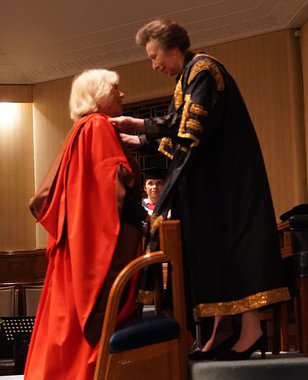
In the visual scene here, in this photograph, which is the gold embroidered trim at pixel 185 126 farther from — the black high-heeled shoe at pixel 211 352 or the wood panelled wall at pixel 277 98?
the wood panelled wall at pixel 277 98

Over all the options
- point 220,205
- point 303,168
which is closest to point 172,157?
point 220,205

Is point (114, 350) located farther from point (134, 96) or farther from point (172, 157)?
point (134, 96)

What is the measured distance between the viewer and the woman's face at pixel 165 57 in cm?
299

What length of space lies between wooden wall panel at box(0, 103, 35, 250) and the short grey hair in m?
6.29

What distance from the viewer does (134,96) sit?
326 inches

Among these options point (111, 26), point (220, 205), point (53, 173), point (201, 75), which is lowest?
point (220, 205)

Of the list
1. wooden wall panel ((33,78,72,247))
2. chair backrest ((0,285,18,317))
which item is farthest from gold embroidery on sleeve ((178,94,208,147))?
wooden wall panel ((33,78,72,247))

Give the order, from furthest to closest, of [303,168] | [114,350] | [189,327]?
[303,168], [189,327], [114,350]

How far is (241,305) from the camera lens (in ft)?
9.37

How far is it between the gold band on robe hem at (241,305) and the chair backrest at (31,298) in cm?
452

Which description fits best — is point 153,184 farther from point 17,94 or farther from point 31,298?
point 17,94

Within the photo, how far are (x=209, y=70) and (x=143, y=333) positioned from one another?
1.16m

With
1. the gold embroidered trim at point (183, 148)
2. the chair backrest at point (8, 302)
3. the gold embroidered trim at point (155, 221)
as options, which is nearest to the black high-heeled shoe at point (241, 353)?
the gold embroidered trim at point (155, 221)

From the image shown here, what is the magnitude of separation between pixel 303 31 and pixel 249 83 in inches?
31.8
